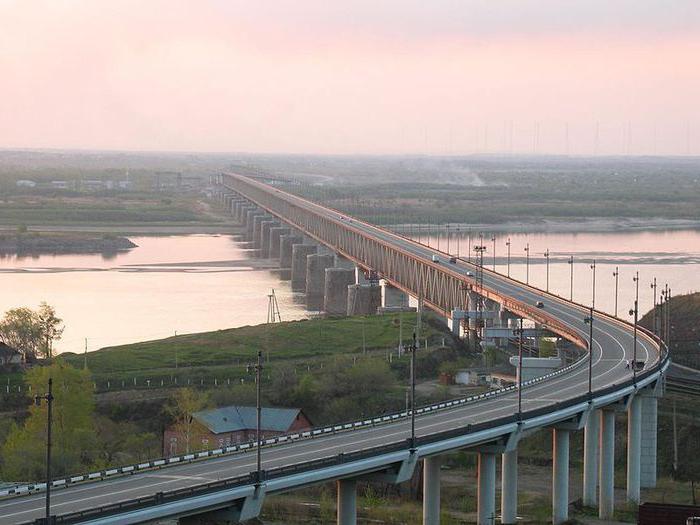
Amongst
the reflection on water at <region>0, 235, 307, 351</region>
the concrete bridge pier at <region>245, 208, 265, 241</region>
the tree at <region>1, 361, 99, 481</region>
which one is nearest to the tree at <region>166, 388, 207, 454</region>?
the tree at <region>1, 361, 99, 481</region>

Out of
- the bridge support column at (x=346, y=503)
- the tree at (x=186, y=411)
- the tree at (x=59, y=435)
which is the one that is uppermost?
the bridge support column at (x=346, y=503)

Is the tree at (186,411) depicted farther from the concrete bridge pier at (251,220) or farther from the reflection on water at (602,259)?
the concrete bridge pier at (251,220)

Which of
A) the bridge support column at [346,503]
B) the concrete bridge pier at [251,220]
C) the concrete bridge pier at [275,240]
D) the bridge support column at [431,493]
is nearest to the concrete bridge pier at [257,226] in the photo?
the concrete bridge pier at [251,220]

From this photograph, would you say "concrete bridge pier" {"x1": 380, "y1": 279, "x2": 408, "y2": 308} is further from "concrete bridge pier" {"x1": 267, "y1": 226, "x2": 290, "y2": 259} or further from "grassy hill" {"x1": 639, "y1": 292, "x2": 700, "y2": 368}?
"concrete bridge pier" {"x1": 267, "y1": 226, "x2": 290, "y2": 259}

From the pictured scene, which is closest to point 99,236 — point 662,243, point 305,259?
point 305,259

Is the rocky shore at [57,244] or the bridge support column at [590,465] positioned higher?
the bridge support column at [590,465]

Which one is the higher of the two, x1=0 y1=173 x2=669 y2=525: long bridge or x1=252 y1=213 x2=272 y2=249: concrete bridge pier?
x1=0 y1=173 x2=669 y2=525: long bridge

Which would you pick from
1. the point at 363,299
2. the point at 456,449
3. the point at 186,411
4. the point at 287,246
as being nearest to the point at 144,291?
the point at 363,299
